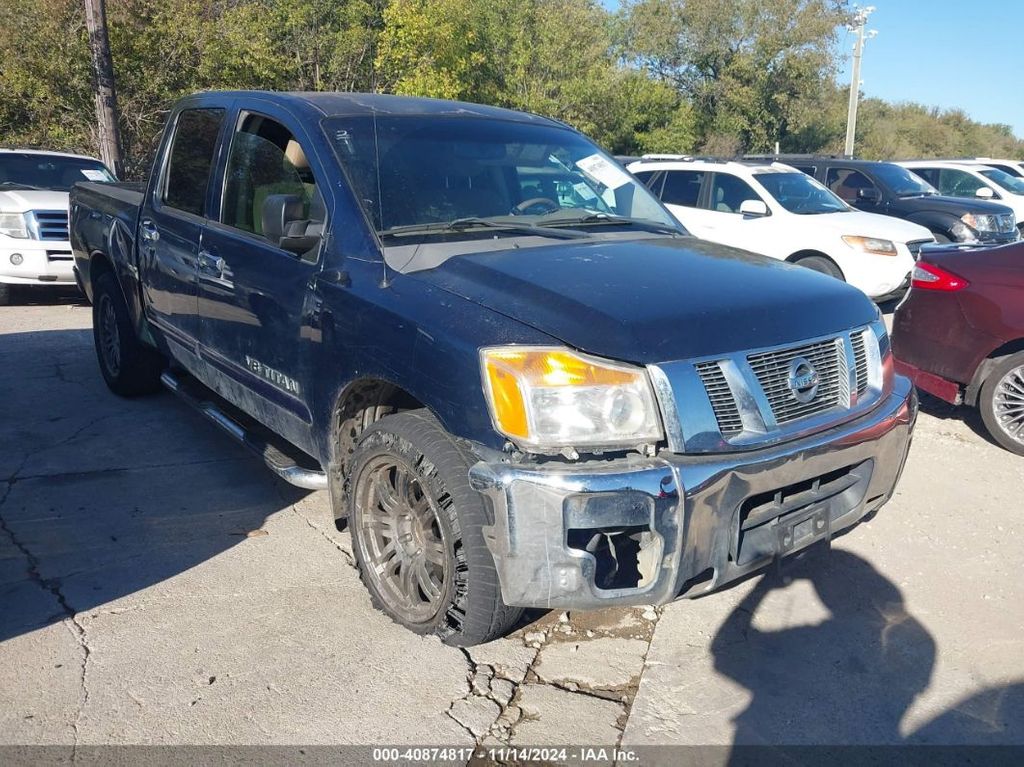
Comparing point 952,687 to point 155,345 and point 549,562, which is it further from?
point 155,345

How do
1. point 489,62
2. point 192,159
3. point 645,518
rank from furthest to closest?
point 489,62 < point 192,159 < point 645,518

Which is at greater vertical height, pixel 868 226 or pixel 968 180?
pixel 968 180

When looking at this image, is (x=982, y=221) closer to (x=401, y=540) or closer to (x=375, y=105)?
(x=375, y=105)

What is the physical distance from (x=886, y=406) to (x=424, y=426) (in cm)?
177

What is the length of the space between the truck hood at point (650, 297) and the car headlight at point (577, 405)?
67mm

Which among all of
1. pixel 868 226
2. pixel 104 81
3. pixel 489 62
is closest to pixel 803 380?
pixel 868 226

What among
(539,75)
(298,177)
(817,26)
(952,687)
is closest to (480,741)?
(952,687)

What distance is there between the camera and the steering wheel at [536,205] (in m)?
4.06

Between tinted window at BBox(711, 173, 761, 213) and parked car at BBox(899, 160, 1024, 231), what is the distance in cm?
748

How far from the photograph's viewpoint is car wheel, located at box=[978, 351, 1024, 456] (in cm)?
562

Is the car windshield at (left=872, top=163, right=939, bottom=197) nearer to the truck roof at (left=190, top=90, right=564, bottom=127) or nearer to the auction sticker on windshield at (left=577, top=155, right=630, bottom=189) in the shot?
the auction sticker on windshield at (left=577, top=155, right=630, bottom=189)

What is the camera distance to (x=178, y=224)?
193 inches

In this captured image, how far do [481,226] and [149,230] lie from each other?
2478 millimetres

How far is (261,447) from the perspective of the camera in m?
4.28
